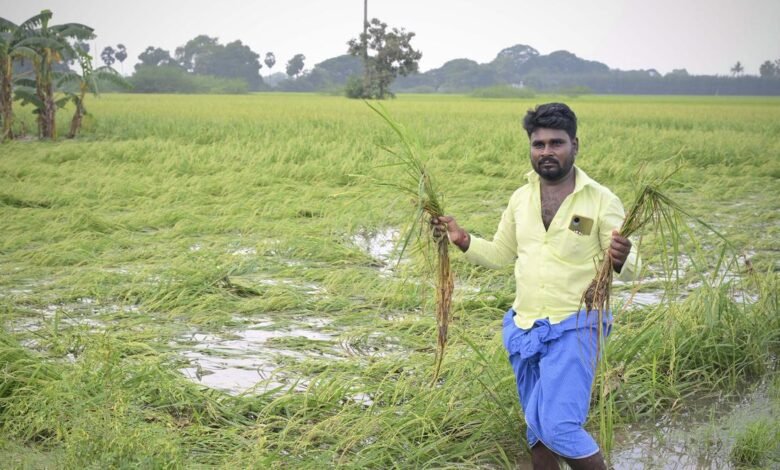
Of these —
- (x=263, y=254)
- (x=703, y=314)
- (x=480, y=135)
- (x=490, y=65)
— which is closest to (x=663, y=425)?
(x=703, y=314)

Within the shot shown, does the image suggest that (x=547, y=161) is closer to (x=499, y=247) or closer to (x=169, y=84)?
(x=499, y=247)

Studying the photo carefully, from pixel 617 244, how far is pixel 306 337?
221 cm

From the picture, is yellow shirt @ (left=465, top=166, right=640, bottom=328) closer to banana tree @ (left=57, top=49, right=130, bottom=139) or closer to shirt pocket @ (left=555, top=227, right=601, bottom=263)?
shirt pocket @ (left=555, top=227, right=601, bottom=263)

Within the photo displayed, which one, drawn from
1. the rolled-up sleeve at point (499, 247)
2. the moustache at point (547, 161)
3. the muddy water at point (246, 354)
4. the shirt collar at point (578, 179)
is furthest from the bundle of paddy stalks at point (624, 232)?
the muddy water at point (246, 354)

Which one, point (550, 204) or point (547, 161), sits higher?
point (547, 161)

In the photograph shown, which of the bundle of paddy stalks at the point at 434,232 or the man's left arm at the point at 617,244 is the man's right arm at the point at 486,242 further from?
the man's left arm at the point at 617,244

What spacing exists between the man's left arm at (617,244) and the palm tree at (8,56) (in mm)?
13760

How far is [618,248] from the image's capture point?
7.60ft

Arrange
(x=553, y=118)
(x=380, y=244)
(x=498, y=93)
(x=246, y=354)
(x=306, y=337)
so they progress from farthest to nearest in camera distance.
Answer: (x=498, y=93)
(x=380, y=244)
(x=306, y=337)
(x=246, y=354)
(x=553, y=118)

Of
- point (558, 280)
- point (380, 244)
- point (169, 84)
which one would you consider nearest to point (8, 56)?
point (380, 244)

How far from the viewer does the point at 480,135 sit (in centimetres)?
1488

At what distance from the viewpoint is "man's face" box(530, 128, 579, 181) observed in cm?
249

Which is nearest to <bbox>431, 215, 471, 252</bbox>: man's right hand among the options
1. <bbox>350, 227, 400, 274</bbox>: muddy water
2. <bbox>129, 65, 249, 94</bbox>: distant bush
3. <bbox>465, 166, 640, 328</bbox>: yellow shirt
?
<bbox>465, 166, 640, 328</bbox>: yellow shirt

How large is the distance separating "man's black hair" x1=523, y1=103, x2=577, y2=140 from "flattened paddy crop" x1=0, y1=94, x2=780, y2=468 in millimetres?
353
